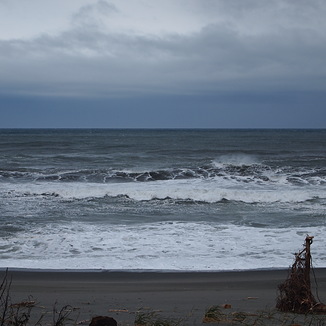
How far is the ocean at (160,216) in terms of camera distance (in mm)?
10203

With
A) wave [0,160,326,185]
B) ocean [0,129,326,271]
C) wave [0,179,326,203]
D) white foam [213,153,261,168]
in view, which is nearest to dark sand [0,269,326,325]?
ocean [0,129,326,271]

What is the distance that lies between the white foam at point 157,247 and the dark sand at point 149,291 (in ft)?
1.95

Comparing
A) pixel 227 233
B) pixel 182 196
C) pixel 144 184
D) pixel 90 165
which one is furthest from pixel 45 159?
pixel 227 233

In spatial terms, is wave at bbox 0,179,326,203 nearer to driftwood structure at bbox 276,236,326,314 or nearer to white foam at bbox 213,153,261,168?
white foam at bbox 213,153,261,168

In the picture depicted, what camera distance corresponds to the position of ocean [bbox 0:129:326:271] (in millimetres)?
10203

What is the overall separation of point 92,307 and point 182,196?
13162 millimetres

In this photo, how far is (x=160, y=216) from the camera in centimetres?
1510

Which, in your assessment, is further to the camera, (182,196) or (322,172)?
(322,172)

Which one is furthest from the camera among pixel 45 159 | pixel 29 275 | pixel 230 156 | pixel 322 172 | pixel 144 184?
pixel 230 156

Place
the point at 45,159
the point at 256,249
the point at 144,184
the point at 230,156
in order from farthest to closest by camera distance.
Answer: the point at 230,156 → the point at 45,159 → the point at 144,184 → the point at 256,249

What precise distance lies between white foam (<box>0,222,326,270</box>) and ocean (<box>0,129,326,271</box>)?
0.02 metres

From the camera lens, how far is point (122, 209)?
16.5m

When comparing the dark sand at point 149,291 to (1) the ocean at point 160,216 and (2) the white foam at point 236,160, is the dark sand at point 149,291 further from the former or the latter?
(2) the white foam at point 236,160

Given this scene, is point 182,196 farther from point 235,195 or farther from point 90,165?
point 90,165
